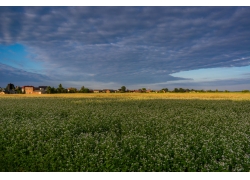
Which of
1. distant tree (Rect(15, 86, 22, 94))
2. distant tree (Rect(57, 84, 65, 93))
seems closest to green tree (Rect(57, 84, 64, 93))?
distant tree (Rect(57, 84, 65, 93))

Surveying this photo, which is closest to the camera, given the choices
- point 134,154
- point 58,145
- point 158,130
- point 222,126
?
point 134,154

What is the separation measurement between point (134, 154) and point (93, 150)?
72.9 inches

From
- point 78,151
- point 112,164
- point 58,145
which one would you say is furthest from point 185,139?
point 58,145

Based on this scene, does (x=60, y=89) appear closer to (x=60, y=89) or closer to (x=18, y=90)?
(x=60, y=89)

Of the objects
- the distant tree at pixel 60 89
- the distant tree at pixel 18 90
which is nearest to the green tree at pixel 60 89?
the distant tree at pixel 60 89

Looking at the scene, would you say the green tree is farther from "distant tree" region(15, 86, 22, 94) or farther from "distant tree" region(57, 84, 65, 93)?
Answer: "distant tree" region(15, 86, 22, 94)

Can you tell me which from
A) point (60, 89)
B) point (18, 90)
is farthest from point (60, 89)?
point (18, 90)

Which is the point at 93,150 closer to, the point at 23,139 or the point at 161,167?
the point at 161,167

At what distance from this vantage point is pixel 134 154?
928cm

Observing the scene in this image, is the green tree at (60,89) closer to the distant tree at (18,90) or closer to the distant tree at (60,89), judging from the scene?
the distant tree at (60,89)
